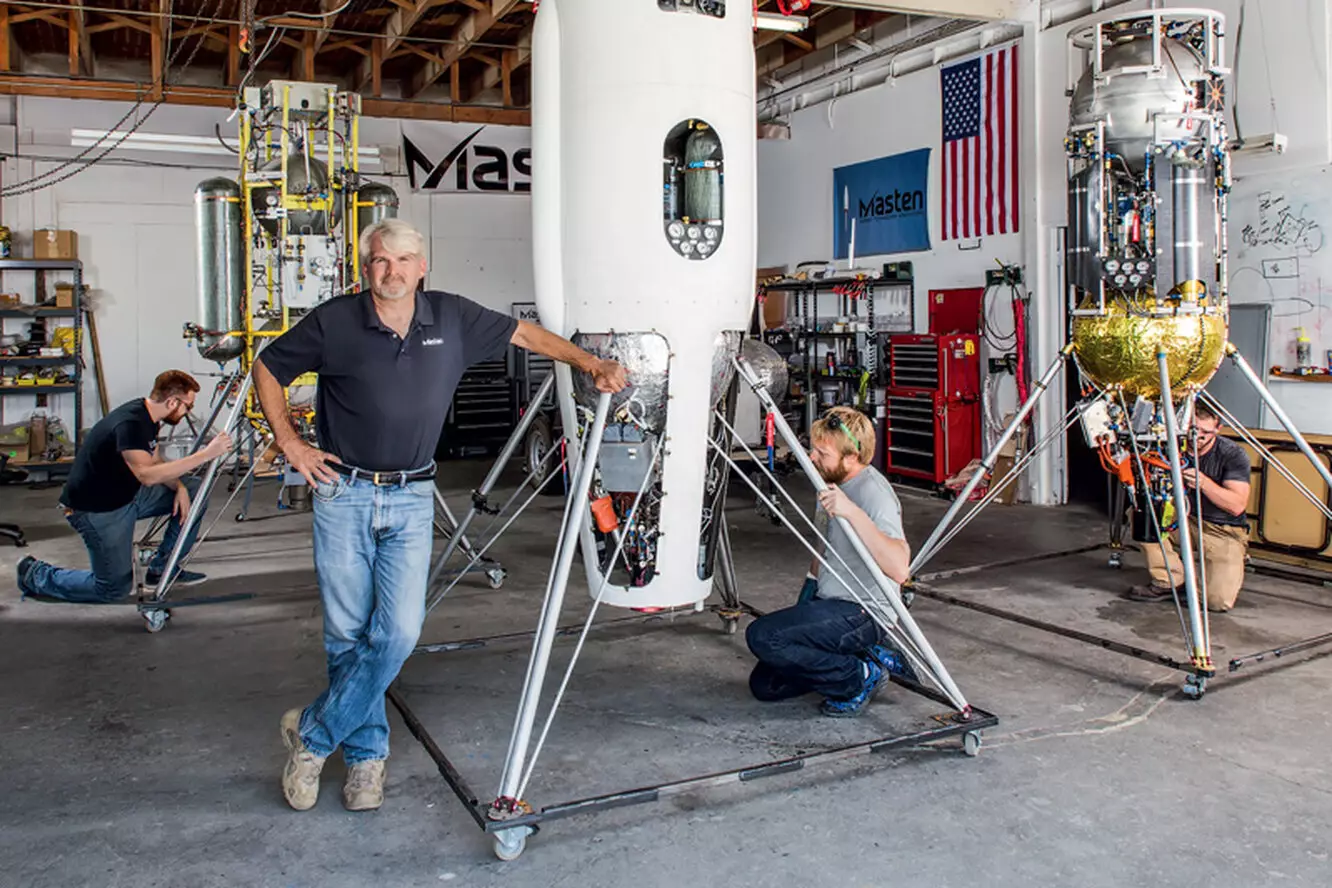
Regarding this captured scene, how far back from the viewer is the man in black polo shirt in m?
3.08

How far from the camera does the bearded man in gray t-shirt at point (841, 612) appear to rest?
3.76 metres

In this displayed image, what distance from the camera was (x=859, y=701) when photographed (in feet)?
12.8

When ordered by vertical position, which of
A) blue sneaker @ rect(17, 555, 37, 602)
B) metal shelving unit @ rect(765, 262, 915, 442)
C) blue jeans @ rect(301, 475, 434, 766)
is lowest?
blue sneaker @ rect(17, 555, 37, 602)

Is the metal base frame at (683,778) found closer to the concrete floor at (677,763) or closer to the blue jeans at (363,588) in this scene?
the concrete floor at (677,763)

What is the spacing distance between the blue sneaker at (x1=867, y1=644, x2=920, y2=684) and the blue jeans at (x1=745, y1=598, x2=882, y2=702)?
0.17 m

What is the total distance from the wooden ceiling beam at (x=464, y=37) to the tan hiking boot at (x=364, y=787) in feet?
19.3

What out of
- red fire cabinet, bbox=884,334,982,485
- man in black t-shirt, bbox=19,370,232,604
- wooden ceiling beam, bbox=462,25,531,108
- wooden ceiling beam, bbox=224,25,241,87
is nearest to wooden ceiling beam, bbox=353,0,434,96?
wooden ceiling beam, bbox=462,25,531,108

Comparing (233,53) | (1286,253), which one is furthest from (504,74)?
(1286,253)

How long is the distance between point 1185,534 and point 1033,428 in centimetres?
458

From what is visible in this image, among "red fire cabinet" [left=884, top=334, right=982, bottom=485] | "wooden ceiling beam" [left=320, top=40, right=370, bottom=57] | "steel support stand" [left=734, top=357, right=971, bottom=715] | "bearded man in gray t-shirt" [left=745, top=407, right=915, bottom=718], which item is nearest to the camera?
"steel support stand" [left=734, top=357, right=971, bottom=715]

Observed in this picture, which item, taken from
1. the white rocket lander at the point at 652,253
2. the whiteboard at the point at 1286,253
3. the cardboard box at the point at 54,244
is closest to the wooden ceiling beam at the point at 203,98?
the cardboard box at the point at 54,244

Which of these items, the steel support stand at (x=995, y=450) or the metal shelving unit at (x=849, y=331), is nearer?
the steel support stand at (x=995, y=450)

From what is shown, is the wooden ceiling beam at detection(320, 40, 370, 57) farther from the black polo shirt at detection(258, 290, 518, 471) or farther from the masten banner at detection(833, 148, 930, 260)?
the black polo shirt at detection(258, 290, 518, 471)

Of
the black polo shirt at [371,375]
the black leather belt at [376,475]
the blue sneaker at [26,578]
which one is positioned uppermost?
the black polo shirt at [371,375]
